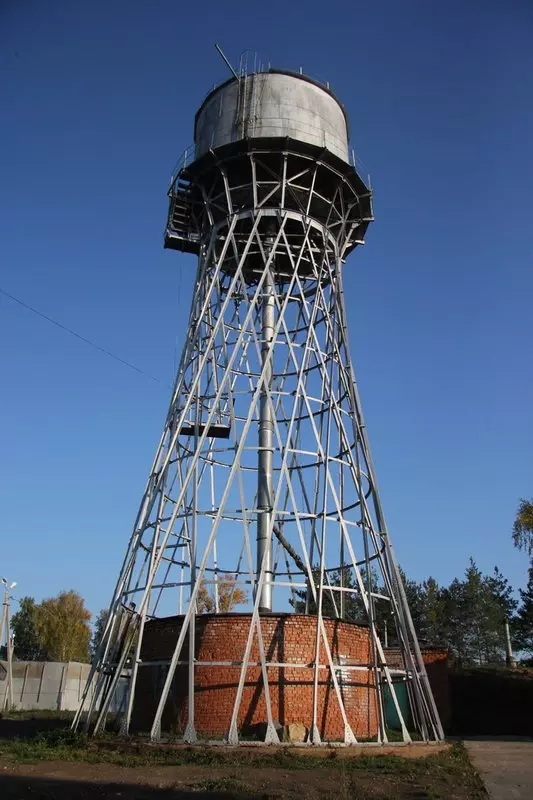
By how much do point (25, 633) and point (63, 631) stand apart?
31.5ft

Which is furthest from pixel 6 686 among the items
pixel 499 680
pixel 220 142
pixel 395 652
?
pixel 220 142

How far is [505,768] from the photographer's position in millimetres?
12281

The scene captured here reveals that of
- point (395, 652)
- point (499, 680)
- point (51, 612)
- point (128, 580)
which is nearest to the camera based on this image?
point (128, 580)

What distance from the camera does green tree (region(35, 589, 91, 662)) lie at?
57812 millimetres

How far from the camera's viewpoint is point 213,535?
14.3 meters

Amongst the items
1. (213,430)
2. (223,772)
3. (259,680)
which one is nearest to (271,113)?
(213,430)

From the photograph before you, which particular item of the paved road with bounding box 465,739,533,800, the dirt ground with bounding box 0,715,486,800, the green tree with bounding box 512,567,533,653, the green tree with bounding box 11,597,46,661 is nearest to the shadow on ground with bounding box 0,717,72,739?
the dirt ground with bounding box 0,715,486,800

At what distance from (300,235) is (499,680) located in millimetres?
19765

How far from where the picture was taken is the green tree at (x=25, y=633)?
210 ft

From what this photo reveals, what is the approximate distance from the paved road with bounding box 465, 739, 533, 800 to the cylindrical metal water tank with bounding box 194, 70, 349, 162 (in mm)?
15307

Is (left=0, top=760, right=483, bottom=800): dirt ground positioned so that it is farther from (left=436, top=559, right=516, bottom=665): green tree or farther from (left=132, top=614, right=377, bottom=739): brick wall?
(left=436, top=559, right=516, bottom=665): green tree

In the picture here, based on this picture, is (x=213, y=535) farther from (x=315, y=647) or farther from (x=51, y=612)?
(x=51, y=612)

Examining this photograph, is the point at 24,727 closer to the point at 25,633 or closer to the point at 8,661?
the point at 8,661

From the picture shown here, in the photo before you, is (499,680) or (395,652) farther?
(499,680)
